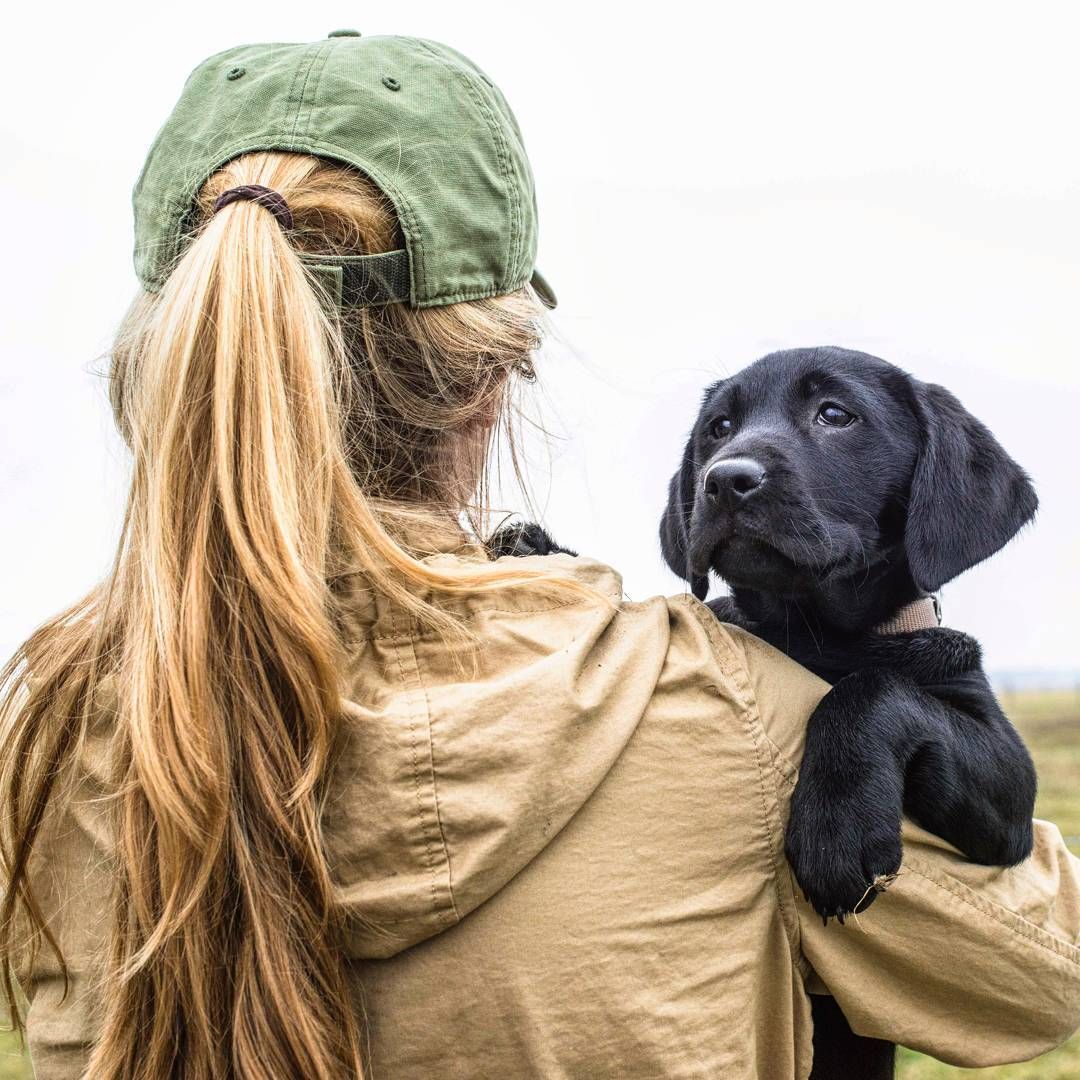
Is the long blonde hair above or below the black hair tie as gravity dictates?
below

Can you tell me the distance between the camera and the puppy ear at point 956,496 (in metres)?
1.91

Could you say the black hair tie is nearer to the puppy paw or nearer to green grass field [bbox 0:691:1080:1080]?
the puppy paw

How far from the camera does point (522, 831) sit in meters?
1.18

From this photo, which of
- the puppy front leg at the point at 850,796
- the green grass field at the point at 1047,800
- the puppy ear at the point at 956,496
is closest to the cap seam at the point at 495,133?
the puppy front leg at the point at 850,796

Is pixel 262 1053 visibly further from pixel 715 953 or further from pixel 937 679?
pixel 937 679

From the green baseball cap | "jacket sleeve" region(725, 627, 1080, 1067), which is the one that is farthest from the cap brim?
"jacket sleeve" region(725, 627, 1080, 1067)

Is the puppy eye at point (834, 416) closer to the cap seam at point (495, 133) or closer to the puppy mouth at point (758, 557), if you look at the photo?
the puppy mouth at point (758, 557)

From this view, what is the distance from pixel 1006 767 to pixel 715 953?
595 millimetres

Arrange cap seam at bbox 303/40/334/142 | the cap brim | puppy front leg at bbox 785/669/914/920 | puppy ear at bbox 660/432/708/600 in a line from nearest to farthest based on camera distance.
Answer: puppy front leg at bbox 785/669/914/920, cap seam at bbox 303/40/334/142, the cap brim, puppy ear at bbox 660/432/708/600

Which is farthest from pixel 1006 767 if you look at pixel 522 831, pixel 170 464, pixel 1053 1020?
pixel 170 464

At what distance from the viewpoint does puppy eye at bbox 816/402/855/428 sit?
207 cm

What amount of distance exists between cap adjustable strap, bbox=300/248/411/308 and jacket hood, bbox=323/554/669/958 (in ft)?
1.35

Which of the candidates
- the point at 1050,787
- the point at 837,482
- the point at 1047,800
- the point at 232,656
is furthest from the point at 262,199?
the point at 1050,787

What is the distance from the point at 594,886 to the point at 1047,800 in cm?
732
